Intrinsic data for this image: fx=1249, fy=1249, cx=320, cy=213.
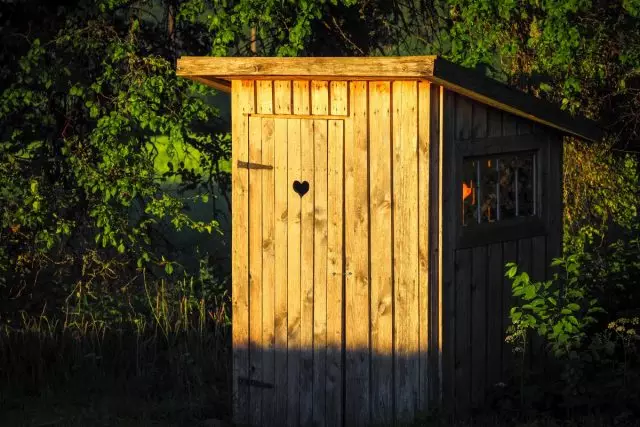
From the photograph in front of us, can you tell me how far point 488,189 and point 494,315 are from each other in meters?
0.88

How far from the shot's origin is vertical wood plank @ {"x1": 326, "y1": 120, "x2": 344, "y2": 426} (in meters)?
8.20

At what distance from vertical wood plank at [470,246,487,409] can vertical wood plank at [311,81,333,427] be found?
3.30 feet

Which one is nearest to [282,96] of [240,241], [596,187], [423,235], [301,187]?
[301,187]

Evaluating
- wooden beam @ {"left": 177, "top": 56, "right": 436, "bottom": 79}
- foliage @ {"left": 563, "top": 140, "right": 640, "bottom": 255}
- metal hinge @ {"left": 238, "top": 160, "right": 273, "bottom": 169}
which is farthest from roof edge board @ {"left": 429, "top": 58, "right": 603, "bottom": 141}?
foliage @ {"left": 563, "top": 140, "right": 640, "bottom": 255}

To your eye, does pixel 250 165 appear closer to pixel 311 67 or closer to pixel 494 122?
pixel 311 67

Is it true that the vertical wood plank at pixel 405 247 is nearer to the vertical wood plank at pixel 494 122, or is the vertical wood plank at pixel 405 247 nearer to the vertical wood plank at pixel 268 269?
the vertical wood plank at pixel 494 122

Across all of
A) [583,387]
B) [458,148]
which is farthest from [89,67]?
[583,387]

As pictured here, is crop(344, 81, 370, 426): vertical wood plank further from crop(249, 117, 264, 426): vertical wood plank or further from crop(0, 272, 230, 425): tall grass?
crop(0, 272, 230, 425): tall grass

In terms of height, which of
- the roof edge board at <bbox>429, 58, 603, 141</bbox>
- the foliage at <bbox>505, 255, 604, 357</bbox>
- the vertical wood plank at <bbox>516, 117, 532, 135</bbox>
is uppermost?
the roof edge board at <bbox>429, 58, 603, 141</bbox>

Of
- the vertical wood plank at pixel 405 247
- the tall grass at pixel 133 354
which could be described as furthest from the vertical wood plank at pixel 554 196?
the tall grass at pixel 133 354

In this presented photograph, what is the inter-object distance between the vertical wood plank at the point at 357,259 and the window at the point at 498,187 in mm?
702

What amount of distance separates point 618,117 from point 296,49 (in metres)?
3.05

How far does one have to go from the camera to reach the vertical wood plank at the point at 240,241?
8562 mm

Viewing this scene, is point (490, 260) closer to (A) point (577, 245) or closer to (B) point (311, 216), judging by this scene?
(B) point (311, 216)
